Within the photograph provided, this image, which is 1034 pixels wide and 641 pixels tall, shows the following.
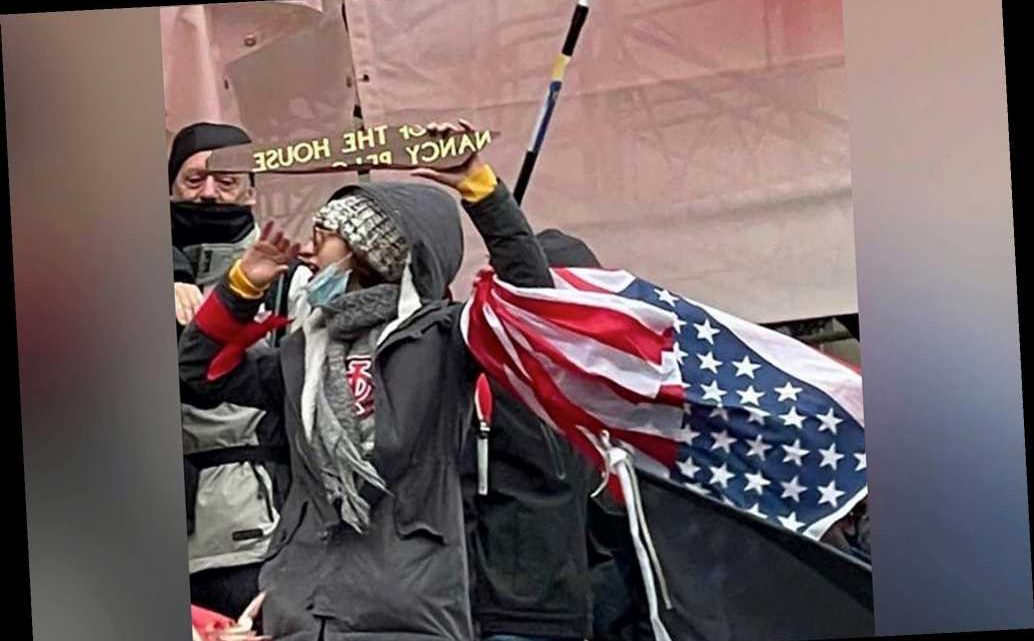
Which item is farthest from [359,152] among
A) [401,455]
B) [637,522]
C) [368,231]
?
[637,522]

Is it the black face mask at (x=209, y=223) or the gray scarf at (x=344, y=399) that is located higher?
the black face mask at (x=209, y=223)

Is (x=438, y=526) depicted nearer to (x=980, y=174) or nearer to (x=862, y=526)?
(x=862, y=526)

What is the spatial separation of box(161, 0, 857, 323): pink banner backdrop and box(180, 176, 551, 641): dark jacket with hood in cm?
8

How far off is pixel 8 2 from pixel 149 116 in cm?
38

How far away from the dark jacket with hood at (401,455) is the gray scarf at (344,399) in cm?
2

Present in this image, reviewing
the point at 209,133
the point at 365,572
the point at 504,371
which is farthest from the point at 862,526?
the point at 209,133

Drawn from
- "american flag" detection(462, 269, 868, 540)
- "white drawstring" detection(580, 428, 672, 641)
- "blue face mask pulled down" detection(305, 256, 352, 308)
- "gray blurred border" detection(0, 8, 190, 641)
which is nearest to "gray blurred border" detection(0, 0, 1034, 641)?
"gray blurred border" detection(0, 8, 190, 641)

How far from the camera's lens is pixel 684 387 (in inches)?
130

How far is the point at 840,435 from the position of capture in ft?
10.9

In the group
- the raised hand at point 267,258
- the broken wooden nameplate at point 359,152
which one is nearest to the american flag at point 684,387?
the broken wooden nameplate at point 359,152

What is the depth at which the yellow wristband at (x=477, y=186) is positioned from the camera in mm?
3254

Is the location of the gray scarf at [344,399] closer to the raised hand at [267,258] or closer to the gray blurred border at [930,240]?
the raised hand at [267,258]

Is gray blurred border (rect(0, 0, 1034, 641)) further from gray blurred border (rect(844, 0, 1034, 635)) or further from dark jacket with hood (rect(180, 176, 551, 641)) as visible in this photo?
dark jacket with hood (rect(180, 176, 551, 641))

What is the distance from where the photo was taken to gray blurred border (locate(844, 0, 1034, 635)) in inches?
130
